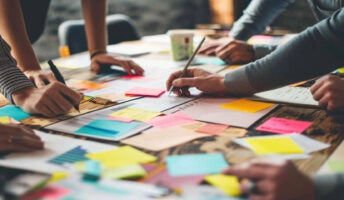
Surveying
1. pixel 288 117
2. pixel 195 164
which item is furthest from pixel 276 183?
pixel 288 117

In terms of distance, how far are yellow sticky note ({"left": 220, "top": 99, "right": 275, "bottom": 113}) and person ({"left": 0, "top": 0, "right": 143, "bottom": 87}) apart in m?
0.56

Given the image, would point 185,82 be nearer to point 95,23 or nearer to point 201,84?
point 201,84

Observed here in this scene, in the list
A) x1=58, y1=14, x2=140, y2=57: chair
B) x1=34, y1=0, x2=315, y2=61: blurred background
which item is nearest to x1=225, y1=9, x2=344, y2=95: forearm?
x1=58, y1=14, x2=140, y2=57: chair

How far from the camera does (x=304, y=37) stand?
1.17m

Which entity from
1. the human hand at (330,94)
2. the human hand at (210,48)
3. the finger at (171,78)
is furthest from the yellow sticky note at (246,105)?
the human hand at (210,48)

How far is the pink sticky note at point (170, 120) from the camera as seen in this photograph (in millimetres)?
1057

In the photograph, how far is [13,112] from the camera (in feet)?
4.04

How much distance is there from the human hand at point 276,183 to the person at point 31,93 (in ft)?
2.17

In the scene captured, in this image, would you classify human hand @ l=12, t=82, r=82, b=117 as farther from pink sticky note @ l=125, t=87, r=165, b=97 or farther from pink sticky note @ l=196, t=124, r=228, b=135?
pink sticky note @ l=196, t=124, r=228, b=135

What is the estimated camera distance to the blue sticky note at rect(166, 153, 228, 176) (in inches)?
30.7

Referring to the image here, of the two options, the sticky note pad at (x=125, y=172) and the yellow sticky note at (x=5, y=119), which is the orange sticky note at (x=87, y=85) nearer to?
the yellow sticky note at (x=5, y=119)

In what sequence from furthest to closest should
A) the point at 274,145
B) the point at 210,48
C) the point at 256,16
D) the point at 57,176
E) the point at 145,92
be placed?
the point at 256,16 < the point at 210,48 < the point at 145,92 < the point at 274,145 < the point at 57,176

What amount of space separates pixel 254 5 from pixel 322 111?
3.60 feet

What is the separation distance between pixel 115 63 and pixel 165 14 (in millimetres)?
2353
